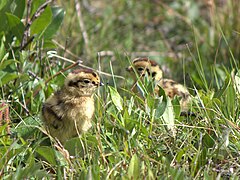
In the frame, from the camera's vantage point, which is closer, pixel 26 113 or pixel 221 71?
pixel 26 113

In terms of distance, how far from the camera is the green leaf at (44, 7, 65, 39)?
13.6 feet

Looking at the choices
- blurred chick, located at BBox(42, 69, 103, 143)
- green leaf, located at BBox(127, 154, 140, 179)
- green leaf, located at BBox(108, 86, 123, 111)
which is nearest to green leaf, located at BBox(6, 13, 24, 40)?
blurred chick, located at BBox(42, 69, 103, 143)

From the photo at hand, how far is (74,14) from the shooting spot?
5.46 meters

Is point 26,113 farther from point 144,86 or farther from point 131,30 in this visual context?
point 131,30

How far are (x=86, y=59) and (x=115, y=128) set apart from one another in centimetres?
202

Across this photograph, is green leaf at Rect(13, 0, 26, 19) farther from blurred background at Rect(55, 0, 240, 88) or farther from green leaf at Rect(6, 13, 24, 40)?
blurred background at Rect(55, 0, 240, 88)

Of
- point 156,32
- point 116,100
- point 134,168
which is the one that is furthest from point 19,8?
point 156,32

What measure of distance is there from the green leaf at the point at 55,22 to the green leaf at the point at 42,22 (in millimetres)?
65

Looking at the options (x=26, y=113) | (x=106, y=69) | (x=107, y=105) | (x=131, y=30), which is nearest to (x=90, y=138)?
(x=107, y=105)

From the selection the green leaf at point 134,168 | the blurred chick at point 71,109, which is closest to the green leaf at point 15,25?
the blurred chick at point 71,109

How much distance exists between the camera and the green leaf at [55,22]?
4156 mm

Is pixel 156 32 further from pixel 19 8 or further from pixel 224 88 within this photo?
pixel 224 88

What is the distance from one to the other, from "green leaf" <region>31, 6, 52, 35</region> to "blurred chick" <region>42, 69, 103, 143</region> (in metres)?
0.61

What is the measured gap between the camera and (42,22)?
407 centimetres
